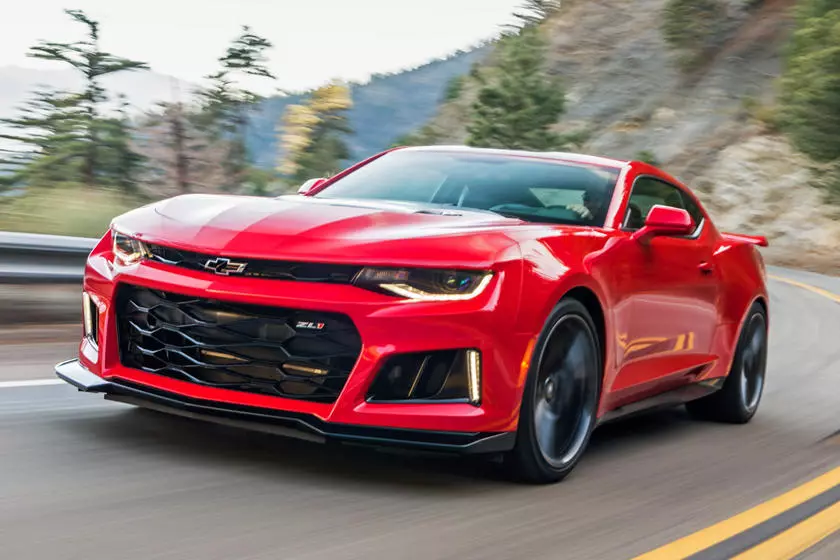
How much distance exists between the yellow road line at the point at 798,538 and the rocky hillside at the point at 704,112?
32.1 meters

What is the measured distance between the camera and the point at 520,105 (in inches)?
2093

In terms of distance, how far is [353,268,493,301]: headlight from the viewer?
423cm

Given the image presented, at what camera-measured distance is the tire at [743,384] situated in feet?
23.2

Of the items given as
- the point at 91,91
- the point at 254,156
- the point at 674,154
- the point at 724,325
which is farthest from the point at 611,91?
the point at 724,325

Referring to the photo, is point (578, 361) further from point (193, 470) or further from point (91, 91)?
point (91, 91)

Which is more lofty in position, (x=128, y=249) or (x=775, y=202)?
(x=128, y=249)

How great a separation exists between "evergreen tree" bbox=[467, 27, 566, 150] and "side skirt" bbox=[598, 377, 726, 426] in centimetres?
4604

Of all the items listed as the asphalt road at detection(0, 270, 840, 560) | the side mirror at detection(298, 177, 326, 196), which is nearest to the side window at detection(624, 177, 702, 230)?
the asphalt road at detection(0, 270, 840, 560)

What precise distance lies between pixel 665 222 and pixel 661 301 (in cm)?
43

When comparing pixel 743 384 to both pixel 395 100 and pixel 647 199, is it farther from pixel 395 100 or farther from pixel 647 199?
pixel 395 100

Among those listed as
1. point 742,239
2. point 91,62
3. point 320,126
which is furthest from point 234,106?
point 320,126

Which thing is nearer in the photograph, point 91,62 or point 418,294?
point 418,294

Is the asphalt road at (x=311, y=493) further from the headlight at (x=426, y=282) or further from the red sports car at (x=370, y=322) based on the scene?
the headlight at (x=426, y=282)

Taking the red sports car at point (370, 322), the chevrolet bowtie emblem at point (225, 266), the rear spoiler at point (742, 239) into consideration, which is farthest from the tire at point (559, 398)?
the rear spoiler at point (742, 239)
